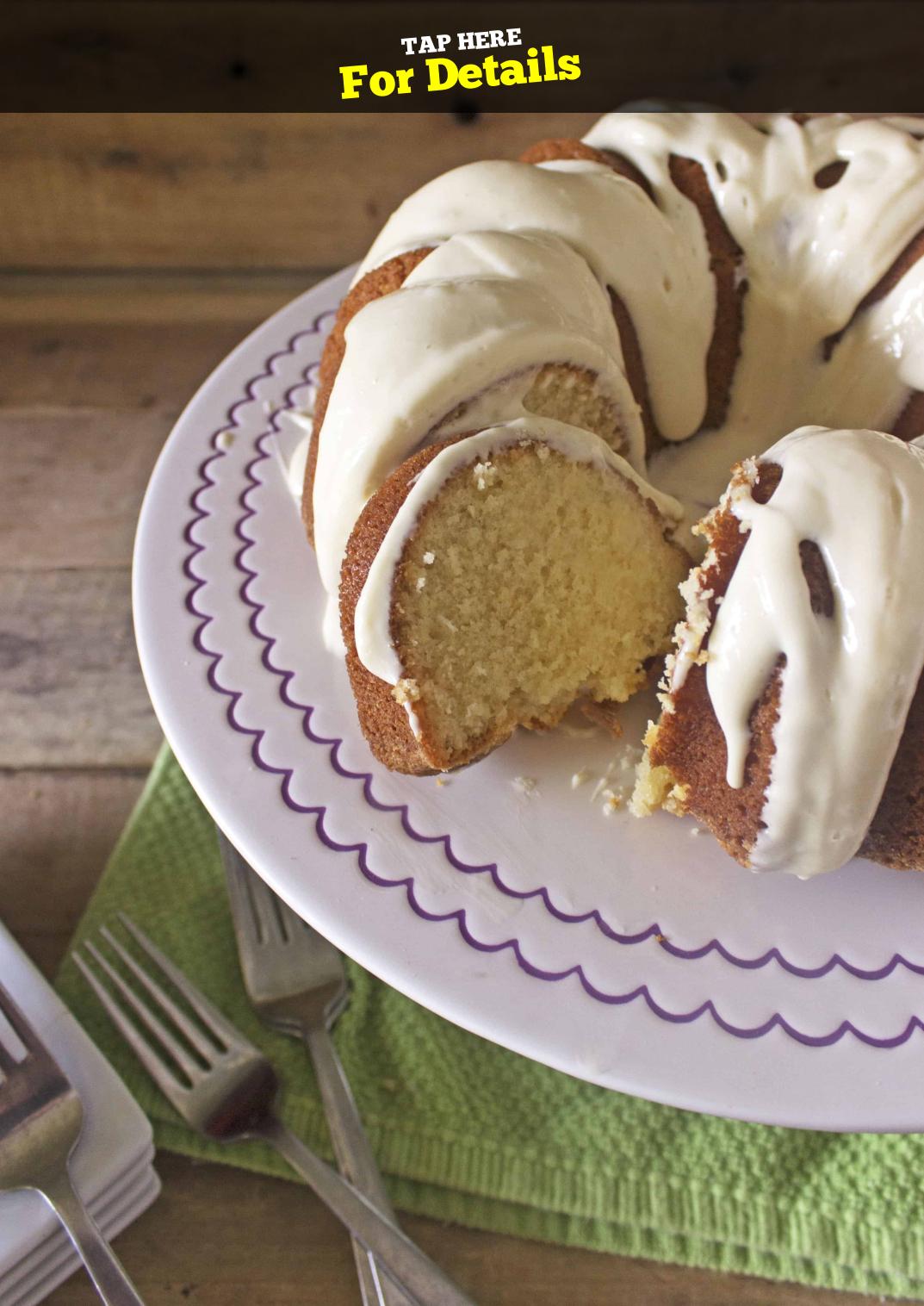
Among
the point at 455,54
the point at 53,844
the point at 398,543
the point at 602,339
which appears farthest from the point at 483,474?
the point at 455,54

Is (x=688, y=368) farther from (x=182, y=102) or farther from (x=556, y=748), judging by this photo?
(x=182, y=102)

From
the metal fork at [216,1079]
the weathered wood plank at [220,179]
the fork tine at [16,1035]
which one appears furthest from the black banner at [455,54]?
the fork tine at [16,1035]

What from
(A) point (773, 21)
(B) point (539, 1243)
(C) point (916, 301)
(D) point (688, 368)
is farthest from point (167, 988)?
(A) point (773, 21)

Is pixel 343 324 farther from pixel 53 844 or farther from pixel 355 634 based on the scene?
pixel 53 844

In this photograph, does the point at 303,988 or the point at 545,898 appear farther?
the point at 303,988

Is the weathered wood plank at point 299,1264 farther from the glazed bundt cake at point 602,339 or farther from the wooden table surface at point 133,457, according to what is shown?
the glazed bundt cake at point 602,339

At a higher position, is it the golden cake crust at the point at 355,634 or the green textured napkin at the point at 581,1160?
the golden cake crust at the point at 355,634
